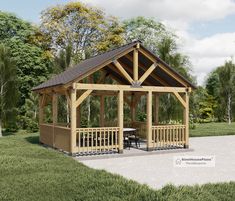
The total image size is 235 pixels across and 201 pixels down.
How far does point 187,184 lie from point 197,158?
0.91m

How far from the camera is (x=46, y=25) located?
33.2m

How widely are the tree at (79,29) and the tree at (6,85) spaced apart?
42.4 ft

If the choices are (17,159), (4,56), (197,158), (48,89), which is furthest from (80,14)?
(197,158)

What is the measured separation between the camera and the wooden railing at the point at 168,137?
45.3 feet

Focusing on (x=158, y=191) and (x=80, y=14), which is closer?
(x=158, y=191)

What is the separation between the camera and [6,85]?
20.5m

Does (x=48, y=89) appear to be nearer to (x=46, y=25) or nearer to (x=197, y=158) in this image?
(x=197, y=158)

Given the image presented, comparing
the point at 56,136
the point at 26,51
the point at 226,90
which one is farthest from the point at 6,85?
the point at 226,90

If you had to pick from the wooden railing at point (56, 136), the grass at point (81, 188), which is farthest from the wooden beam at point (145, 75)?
the grass at point (81, 188)

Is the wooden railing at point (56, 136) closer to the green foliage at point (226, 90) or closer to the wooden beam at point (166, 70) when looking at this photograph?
Result: the wooden beam at point (166, 70)

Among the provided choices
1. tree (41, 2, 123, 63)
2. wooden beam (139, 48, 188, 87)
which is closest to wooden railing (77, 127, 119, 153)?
wooden beam (139, 48, 188, 87)

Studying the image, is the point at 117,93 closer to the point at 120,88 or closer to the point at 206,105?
the point at 120,88

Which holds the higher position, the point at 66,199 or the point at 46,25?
the point at 46,25

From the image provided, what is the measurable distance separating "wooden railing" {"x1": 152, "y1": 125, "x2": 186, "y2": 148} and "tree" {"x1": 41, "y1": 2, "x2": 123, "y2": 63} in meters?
20.0
